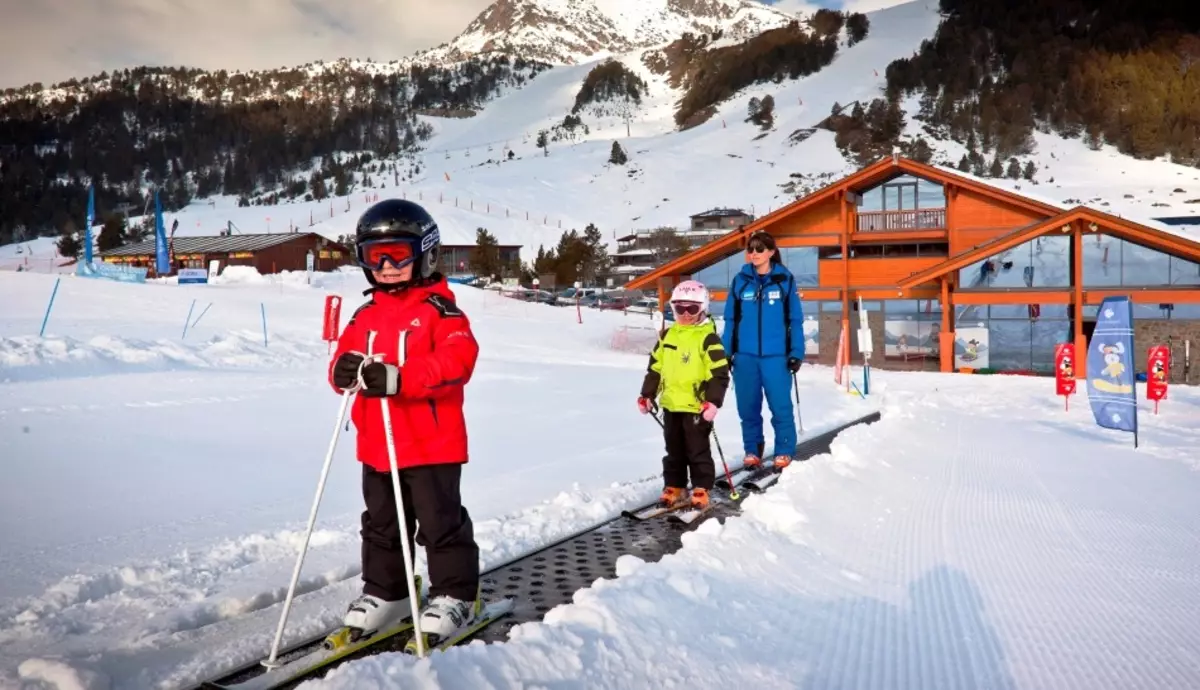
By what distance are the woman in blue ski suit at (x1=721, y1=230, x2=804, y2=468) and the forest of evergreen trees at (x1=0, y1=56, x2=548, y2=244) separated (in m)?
86.9

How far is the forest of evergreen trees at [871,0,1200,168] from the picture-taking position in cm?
8194

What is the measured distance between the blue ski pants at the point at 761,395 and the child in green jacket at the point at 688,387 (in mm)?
1317

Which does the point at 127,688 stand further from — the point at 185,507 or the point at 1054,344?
the point at 1054,344

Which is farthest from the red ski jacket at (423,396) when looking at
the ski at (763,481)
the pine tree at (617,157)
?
the pine tree at (617,157)

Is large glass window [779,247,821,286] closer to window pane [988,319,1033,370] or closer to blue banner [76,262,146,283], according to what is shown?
window pane [988,319,1033,370]

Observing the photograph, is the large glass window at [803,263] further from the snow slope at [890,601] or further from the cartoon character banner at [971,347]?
the snow slope at [890,601]

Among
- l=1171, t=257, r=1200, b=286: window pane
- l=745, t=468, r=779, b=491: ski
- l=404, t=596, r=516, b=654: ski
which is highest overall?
l=1171, t=257, r=1200, b=286: window pane

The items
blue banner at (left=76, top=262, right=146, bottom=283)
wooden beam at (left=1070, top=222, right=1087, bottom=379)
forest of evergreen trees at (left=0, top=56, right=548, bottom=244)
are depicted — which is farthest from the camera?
forest of evergreen trees at (left=0, top=56, right=548, bottom=244)

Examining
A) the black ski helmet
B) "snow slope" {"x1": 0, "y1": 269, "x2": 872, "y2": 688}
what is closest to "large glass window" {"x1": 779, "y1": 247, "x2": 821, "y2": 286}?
"snow slope" {"x1": 0, "y1": 269, "x2": 872, "y2": 688}

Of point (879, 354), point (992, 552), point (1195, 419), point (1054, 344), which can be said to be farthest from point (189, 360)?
point (1054, 344)

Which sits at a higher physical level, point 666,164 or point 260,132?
point 260,132

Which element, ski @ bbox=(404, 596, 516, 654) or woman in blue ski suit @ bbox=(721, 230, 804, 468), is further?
woman in blue ski suit @ bbox=(721, 230, 804, 468)

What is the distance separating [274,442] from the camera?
25.3ft

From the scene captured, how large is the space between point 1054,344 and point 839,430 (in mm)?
15511
